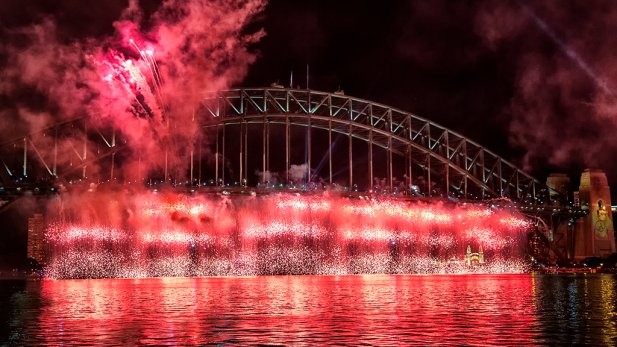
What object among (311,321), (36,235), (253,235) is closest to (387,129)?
(253,235)

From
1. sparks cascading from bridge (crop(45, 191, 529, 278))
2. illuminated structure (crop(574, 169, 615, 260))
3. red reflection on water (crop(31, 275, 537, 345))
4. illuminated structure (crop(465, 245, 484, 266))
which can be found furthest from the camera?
illuminated structure (crop(574, 169, 615, 260))

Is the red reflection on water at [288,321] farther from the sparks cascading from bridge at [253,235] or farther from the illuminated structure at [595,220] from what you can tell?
the illuminated structure at [595,220]

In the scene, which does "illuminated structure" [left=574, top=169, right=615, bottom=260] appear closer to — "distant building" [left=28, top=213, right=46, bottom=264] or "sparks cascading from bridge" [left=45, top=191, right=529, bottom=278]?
"sparks cascading from bridge" [left=45, top=191, right=529, bottom=278]

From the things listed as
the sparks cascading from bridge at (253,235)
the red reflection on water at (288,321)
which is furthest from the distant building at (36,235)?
the red reflection on water at (288,321)

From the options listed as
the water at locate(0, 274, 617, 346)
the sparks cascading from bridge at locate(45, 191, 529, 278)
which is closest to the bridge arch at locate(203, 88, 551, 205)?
the sparks cascading from bridge at locate(45, 191, 529, 278)

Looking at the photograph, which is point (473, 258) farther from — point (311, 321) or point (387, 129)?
point (311, 321)
